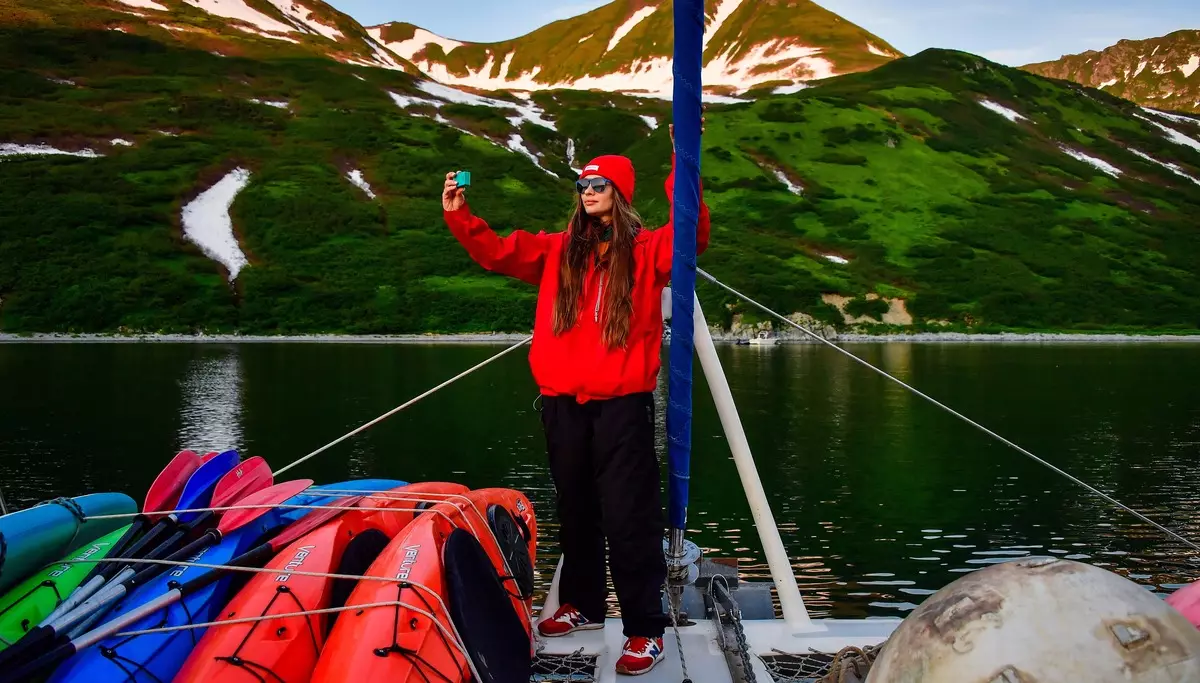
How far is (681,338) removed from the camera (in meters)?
4.88

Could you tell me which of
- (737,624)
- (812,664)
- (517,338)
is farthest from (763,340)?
(812,664)

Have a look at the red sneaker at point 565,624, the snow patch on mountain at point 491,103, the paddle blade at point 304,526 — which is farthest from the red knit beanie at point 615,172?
the snow patch on mountain at point 491,103

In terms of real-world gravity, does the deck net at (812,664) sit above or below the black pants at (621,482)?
below

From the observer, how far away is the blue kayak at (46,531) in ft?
12.9

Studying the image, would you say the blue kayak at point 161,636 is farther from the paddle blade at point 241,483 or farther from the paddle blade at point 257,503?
the paddle blade at point 241,483

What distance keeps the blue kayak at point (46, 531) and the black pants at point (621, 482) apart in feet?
8.58

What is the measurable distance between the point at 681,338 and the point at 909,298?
308 ft

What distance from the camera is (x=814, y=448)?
23922 mm

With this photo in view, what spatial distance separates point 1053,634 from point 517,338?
2912 inches

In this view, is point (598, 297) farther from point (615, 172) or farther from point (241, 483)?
point (241, 483)

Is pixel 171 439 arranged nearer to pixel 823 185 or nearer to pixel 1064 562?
pixel 1064 562

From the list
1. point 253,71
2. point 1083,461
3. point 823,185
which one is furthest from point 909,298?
point 253,71

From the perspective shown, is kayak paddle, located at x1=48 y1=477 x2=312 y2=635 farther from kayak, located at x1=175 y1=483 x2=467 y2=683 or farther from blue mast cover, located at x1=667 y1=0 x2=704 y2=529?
blue mast cover, located at x1=667 y1=0 x2=704 y2=529

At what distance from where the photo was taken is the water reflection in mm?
23359
